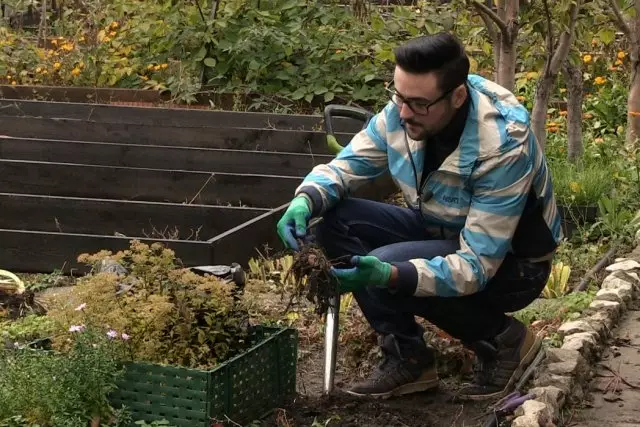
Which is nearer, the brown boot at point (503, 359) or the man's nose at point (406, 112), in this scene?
the man's nose at point (406, 112)

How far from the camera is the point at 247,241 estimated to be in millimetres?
5637

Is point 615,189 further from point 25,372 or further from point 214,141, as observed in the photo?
point 25,372

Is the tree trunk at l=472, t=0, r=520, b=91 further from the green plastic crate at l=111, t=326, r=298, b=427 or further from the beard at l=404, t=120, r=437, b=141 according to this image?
the green plastic crate at l=111, t=326, r=298, b=427

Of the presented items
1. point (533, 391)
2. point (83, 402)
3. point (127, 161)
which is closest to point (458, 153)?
point (533, 391)

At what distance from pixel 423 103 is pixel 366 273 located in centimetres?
60

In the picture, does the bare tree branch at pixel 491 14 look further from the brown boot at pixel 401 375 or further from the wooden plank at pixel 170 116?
the wooden plank at pixel 170 116

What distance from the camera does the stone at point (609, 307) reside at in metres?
4.94

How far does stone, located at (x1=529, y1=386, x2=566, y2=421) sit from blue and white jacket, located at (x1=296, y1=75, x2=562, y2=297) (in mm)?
401

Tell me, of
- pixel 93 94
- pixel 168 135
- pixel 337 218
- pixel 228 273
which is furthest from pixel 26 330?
pixel 93 94

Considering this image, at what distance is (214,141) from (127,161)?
934mm

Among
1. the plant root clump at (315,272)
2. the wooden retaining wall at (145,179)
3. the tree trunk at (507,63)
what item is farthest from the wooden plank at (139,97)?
the plant root clump at (315,272)

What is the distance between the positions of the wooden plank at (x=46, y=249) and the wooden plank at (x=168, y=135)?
294 centimetres

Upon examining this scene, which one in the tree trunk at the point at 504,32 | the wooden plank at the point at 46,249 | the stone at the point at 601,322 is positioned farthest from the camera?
the tree trunk at the point at 504,32

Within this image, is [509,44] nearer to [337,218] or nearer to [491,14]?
[491,14]
